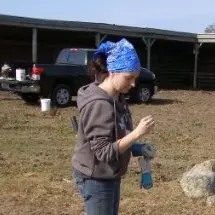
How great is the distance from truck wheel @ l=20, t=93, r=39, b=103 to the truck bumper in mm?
710

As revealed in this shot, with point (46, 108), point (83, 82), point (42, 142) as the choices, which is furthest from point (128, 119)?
point (83, 82)

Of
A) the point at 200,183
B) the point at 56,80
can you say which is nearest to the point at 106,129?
the point at 200,183

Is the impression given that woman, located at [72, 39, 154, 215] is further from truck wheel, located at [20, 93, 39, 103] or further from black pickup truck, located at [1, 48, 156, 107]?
truck wheel, located at [20, 93, 39, 103]

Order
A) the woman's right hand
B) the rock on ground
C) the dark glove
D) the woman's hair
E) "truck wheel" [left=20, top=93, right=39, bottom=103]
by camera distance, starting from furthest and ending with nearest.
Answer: "truck wheel" [left=20, top=93, right=39, bottom=103], the rock on ground, the dark glove, the woman's hair, the woman's right hand

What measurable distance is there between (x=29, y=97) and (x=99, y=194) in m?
13.9

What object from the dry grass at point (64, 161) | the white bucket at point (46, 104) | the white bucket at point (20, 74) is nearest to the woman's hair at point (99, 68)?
the dry grass at point (64, 161)

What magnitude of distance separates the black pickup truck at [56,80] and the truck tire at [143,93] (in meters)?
2.04

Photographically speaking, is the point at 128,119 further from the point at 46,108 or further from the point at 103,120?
the point at 46,108

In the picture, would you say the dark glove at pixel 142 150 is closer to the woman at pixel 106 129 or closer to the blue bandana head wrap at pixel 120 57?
the woman at pixel 106 129

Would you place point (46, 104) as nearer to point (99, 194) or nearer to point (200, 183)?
point (200, 183)

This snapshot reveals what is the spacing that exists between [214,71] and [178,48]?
2804mm

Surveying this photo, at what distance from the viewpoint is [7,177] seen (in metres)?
7.14

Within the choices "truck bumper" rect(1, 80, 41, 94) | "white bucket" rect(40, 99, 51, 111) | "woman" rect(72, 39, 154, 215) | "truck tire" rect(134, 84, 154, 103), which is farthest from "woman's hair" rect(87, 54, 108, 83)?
"truck tire" rect(134, 84, 154, 103)

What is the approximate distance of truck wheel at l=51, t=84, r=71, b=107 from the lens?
52.9 feet
